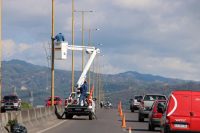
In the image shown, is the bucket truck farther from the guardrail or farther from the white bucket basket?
the guardrail

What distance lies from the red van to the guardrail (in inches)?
257

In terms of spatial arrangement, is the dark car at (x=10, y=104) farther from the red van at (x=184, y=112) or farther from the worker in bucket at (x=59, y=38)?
the red van at (x=184, y=112)

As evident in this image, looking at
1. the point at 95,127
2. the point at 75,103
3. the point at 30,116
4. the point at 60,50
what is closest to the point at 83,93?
the point at 75,103

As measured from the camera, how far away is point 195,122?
2358cm

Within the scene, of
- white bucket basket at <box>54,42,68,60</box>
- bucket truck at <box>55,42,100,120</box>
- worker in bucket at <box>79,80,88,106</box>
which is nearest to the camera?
worker in bucket at <box>79,80,88,106</box>

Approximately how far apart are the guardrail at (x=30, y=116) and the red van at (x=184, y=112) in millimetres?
6517

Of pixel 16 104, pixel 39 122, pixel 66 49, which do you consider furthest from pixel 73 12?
pixel 39 122

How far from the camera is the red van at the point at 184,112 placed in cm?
2350

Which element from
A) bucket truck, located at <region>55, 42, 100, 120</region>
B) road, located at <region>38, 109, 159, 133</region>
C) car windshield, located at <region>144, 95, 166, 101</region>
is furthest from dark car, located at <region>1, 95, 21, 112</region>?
road, located at <region>38, 109, 159, 133</region>

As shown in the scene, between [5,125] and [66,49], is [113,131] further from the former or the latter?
[66,49]

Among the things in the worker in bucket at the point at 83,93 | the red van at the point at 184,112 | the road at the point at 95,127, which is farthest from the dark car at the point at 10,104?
the red van at the point at 184,112

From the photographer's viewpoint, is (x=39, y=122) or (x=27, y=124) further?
(x=39, y=122)

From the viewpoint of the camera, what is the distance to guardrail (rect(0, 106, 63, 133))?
2736cm

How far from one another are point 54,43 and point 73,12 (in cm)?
1959
